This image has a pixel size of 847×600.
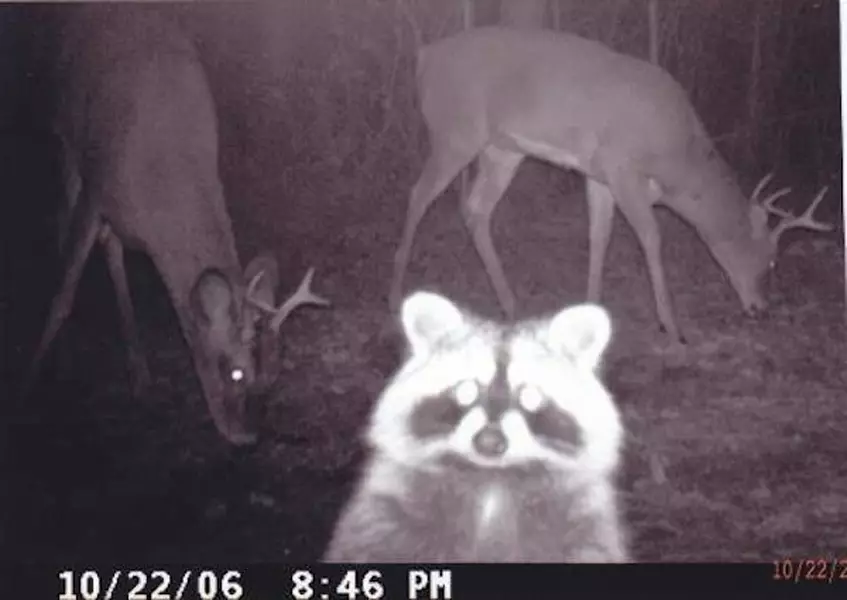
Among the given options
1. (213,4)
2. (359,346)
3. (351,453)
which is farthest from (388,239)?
(213,4)

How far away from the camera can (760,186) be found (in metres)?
1.60

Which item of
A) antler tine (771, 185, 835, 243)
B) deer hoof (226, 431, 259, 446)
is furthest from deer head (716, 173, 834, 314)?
deer hoof (226, 431, 259, 446)

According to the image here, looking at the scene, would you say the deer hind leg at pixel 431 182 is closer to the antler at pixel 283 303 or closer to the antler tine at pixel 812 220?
the antler at pixel 283 303

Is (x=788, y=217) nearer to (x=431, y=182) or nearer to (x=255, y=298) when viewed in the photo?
(x=431, y=182)

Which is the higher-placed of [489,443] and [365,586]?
[489,443]

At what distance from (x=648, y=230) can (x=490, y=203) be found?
21 cm

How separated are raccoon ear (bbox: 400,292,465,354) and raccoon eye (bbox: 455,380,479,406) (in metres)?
0.07

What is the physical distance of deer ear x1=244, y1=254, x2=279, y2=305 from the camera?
1.60 metres

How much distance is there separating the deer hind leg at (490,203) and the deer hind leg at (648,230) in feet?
0.47

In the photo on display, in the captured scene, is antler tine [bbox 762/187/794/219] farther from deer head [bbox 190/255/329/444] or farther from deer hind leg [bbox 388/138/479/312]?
deer head [bbox 190/255/329/444]

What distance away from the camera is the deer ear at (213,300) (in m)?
1.60
